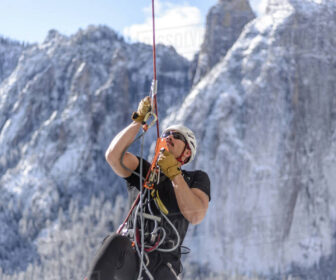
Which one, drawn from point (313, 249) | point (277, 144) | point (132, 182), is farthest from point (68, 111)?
point (132, 182)

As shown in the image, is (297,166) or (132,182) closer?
(132,182)

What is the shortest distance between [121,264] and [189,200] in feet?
2.46

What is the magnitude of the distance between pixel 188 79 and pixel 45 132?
35103 millimetres

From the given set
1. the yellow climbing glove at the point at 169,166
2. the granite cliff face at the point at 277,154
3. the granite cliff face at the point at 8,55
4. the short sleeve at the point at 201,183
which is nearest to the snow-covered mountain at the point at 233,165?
the granite cliff face at the point at 277,154

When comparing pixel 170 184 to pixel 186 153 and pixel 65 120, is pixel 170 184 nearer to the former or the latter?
pixel 186 153

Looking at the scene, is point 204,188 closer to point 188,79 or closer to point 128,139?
point 128,139

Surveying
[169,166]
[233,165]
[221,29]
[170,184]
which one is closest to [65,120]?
[221,29]

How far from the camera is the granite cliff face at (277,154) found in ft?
175

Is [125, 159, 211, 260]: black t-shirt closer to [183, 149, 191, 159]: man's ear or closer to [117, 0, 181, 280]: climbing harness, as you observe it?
[117, 0, 181, 280]: climbing harness

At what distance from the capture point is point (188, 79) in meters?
99.2

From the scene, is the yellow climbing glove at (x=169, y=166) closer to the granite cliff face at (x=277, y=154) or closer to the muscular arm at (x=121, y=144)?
the muscular arm at (x=121, y=144)

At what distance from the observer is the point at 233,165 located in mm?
56469

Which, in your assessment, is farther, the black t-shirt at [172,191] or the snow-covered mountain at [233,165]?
the snow-covered mountain at [233,165]

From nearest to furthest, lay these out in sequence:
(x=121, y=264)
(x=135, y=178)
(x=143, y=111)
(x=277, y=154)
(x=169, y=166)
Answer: (x=121, y=264)
(x=169, y=166)
(x=143, y=111)
(x=135, y=178)
(x=277, y=154)
